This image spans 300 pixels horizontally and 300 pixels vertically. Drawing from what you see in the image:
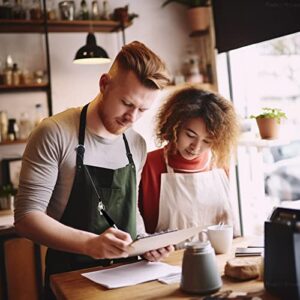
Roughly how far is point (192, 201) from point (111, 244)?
0.75m

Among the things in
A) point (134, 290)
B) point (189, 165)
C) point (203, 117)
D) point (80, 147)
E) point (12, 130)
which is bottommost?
point (134, 290)

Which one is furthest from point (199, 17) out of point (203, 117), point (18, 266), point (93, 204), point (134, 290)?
point (134, 290)

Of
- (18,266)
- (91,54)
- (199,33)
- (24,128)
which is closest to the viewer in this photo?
(18,266)

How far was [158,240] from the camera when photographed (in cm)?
152

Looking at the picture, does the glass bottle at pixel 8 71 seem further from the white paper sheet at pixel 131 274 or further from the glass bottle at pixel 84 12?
the white paper sheet at pixel 131 274

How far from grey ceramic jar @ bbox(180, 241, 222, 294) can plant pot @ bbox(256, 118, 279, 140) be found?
1.77 metres

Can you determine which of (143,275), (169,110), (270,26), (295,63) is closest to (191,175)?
(169,110)

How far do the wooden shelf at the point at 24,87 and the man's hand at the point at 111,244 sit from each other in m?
2.41

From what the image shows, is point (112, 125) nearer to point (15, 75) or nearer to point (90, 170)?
point (90, 170)

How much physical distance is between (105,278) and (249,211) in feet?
8.78

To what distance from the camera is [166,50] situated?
14.2 feet

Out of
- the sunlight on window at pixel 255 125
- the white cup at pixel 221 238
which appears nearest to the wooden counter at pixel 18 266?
the sunlight on window at pixel 255 125

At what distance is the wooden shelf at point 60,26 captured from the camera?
12.0ft

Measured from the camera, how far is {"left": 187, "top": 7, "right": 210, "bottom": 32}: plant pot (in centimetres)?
413
